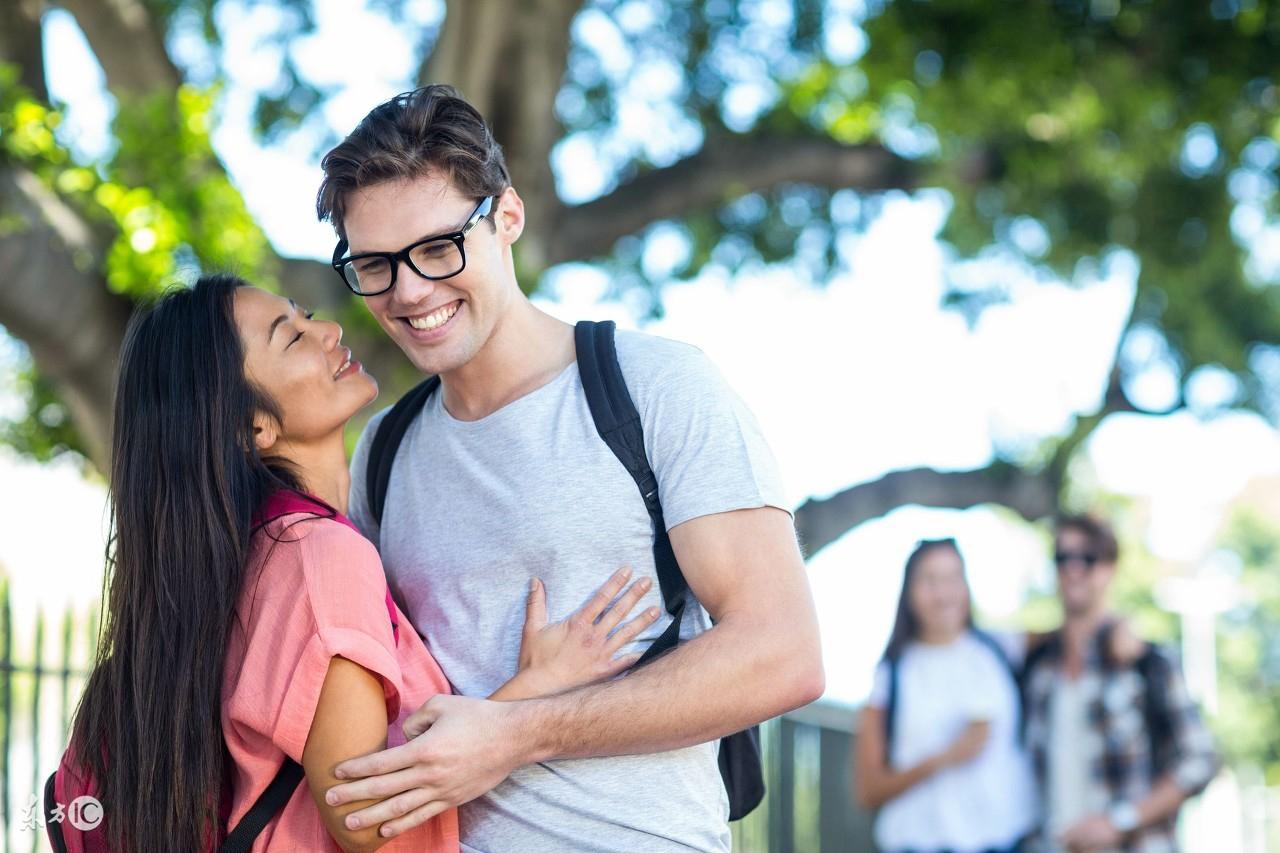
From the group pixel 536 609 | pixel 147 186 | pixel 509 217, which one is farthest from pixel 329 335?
pixel 147 186

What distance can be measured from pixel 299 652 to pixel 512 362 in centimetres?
77

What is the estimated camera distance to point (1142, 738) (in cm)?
554

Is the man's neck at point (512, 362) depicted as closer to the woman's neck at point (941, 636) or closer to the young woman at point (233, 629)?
the young woman at point (233, 629)

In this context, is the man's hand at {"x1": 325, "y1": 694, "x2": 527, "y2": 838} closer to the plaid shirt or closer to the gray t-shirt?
the gray t-shirt

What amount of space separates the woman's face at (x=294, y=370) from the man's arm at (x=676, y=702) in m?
0.66

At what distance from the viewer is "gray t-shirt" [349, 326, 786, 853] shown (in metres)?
2.52

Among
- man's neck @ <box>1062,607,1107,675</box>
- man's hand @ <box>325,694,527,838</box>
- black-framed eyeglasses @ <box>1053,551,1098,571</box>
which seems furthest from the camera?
black-framed eyeglasses @ <box>1053,551,1098,571</box>

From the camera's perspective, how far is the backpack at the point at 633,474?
2.60 meters

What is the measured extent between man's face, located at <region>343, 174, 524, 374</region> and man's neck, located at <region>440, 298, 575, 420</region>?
38 mm

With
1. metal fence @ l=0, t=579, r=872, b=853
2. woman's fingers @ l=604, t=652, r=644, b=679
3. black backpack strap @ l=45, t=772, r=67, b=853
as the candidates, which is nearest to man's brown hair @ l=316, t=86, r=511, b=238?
woman's fingers @ l=604, t=652, r=644, b=679

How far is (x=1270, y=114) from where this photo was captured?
30.2 feet

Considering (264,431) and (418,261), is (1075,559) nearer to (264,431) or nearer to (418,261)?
(418,261)

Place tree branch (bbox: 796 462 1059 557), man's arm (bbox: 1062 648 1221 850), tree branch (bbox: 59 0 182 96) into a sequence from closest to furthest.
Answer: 1. man's arm (bbox: 1062 648 1221 850)
2. tree branch (bbox: 59 0 182 96)
3. tree branch (bbox: 796 462 1059 557)

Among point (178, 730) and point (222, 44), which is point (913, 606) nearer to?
point (178, 730)
